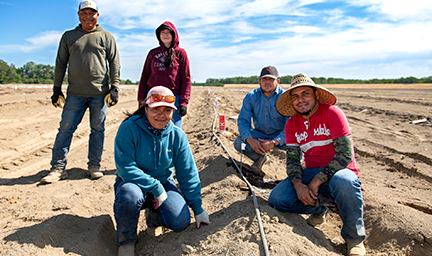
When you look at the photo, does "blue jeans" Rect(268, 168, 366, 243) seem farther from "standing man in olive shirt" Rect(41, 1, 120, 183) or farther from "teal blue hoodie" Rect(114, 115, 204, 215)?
"standing man in olive shirt" Rect(41, 1, 120, 183)

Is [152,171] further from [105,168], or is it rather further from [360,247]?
[105,168]

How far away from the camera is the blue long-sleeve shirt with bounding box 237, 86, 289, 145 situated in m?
4.20

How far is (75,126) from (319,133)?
3.29 metres

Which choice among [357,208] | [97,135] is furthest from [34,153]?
[357,208]

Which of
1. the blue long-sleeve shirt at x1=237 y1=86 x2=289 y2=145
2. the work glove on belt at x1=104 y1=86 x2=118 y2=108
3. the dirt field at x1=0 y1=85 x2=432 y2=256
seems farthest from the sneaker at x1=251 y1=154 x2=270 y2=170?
the work glove on belt at x1=104 y1=86 x2=118 y2=108

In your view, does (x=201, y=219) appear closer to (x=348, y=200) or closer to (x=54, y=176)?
(x=348, y=200)

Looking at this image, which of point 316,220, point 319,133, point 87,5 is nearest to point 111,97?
point 87,5

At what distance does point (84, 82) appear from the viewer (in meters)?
3.80

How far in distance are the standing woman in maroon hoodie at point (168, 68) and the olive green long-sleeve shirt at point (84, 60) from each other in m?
0.62

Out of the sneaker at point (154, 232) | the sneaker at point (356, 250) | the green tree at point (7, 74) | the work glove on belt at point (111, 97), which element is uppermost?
the green tree at point (7, 74)

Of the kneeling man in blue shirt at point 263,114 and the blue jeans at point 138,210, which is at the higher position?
the kneeling man in blue shirt at point 263,114

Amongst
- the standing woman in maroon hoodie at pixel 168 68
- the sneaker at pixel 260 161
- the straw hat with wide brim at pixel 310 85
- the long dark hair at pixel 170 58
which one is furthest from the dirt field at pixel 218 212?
the long dark hair at pixel 170 58

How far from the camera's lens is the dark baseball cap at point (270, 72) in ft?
13.3

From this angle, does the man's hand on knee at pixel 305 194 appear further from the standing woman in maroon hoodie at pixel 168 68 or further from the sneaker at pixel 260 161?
the standing woman in maroon hoodie at pixel 168 68
